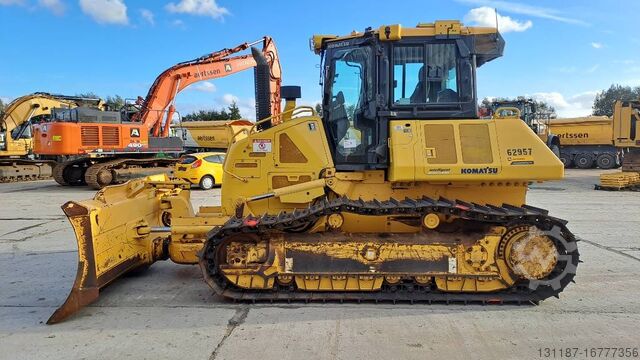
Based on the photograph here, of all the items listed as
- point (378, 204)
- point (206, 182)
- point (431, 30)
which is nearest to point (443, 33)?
point (431, 30)

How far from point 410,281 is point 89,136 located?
51.3ft

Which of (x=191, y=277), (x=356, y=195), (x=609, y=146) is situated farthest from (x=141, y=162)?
(x=609, y=146)

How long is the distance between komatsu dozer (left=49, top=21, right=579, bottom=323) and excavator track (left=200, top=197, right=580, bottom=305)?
0.01m

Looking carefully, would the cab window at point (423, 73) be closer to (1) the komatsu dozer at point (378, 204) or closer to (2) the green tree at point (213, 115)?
(1) the komatsu dozer at point (378, 204)

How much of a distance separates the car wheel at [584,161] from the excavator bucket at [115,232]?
92.0 feet

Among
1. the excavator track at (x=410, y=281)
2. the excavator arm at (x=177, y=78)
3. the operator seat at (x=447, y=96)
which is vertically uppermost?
the excavator arm at (x=177, y=78)

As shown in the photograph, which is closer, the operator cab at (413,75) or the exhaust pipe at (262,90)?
the operator cab at (413,75)

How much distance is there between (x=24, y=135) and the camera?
22000 mm

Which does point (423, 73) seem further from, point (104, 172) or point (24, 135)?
point (24, 135)

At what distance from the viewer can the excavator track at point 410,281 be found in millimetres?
4590

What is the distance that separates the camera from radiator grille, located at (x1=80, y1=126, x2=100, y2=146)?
16.9 meters

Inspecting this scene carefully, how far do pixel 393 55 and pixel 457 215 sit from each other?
6.09 ft

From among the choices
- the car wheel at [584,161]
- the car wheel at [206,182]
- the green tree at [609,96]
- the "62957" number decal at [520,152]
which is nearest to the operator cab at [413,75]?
the "62957" number decal at [520,152]

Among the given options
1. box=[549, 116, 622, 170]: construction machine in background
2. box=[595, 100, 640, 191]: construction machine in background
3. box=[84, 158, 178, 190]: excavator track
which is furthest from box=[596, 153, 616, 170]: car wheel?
box=[84, 158, 178, 190]: excavator track
